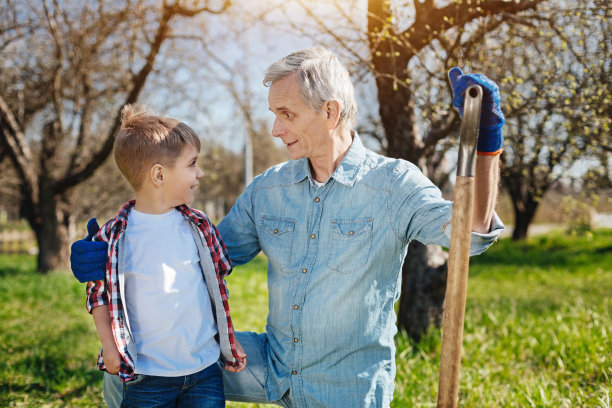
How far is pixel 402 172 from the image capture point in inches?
84.3

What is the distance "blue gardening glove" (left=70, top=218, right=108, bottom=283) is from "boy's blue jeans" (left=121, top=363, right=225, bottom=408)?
406 millimetres

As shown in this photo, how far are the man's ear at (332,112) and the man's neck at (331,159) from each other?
73 mm

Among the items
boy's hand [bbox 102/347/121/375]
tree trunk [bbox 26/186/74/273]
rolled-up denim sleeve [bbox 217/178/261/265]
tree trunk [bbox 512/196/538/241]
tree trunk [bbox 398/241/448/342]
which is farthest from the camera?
tree trunk [bbox 512/196/538/241]

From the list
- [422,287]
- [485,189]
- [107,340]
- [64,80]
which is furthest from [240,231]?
[64,80]

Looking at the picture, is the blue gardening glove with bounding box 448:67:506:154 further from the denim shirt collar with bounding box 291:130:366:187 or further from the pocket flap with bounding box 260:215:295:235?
the pocket flap with bounding box 260:215:295:235

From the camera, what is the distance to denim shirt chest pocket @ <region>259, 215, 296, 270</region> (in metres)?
2.27

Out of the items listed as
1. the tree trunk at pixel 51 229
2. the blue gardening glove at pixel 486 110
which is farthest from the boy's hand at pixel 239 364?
the tree trunk at pixel 51 229

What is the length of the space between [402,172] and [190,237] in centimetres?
89

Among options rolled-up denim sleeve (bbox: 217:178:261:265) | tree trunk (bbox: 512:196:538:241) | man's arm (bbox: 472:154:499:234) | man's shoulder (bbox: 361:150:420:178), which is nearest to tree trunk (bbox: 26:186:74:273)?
rolled-up denim sleeve (bbox: 217:178:261:265)

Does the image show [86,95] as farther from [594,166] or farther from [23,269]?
[594,166]

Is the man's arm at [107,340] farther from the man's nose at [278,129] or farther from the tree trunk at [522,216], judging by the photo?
the tree trunk at [522,216]

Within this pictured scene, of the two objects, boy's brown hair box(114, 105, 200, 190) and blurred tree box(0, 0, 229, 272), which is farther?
blurred tree box(0, 0, 229, 272)

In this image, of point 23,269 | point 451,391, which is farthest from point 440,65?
point 23,269

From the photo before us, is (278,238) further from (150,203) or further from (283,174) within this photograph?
(150,203)
